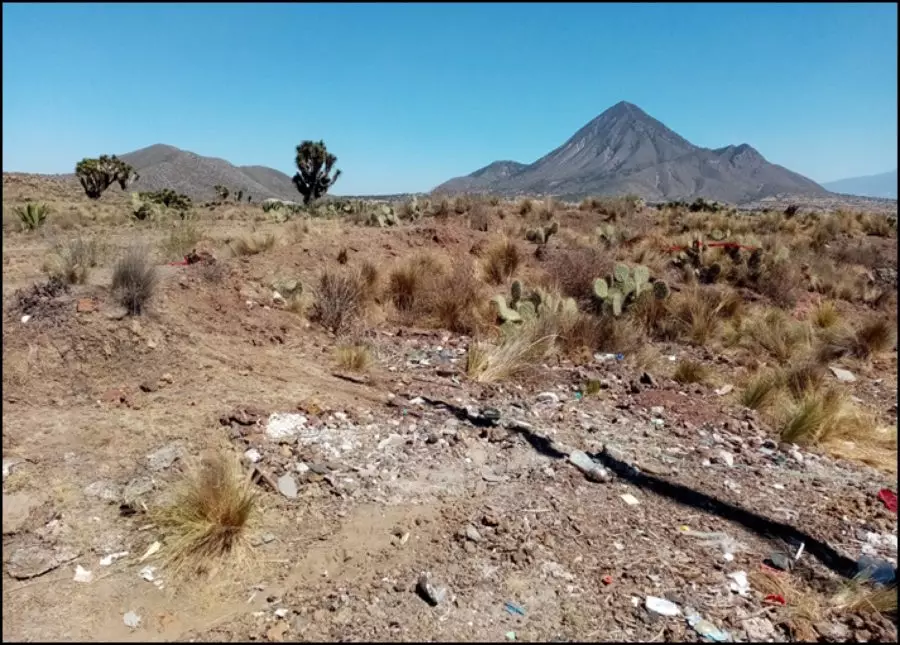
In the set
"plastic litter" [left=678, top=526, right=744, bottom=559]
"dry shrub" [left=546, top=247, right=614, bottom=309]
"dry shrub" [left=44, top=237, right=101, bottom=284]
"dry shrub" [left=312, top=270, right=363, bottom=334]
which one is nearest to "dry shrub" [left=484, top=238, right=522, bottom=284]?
"dry shrub" [left=546, top=247, right=614, bottom=309]

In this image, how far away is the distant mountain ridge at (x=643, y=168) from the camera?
13100cm

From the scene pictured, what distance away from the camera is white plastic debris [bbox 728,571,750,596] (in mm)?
3068

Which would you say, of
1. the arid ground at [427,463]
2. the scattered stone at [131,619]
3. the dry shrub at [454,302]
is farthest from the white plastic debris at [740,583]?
the dry shrub at [454,302]

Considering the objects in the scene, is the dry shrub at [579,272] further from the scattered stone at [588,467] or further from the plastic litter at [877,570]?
the plastic litter at [877,570]

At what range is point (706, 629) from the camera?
2.81 meters

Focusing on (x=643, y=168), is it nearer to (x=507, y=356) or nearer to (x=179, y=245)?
(x=179, y=245)

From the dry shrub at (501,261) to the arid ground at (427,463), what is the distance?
6.12 feet

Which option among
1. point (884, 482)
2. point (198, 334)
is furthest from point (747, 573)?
point (198, 334)

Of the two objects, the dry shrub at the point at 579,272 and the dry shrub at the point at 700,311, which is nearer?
the dry shrub at the point at 700,311

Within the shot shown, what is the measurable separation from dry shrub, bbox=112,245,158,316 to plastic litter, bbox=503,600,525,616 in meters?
4.26

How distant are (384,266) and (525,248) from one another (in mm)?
3591

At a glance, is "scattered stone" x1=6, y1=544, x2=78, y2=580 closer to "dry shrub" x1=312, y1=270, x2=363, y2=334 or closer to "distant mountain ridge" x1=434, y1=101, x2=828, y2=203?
"dry shrub" x1=312, y1=270, x2=363, y2=334

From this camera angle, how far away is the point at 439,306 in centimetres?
804

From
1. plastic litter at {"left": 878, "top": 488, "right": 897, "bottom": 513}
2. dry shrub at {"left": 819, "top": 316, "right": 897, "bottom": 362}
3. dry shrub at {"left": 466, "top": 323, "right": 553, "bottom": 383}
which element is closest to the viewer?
plastic litter at {"left": 878, "top": 488, "right": 897, "bottom": 513}
